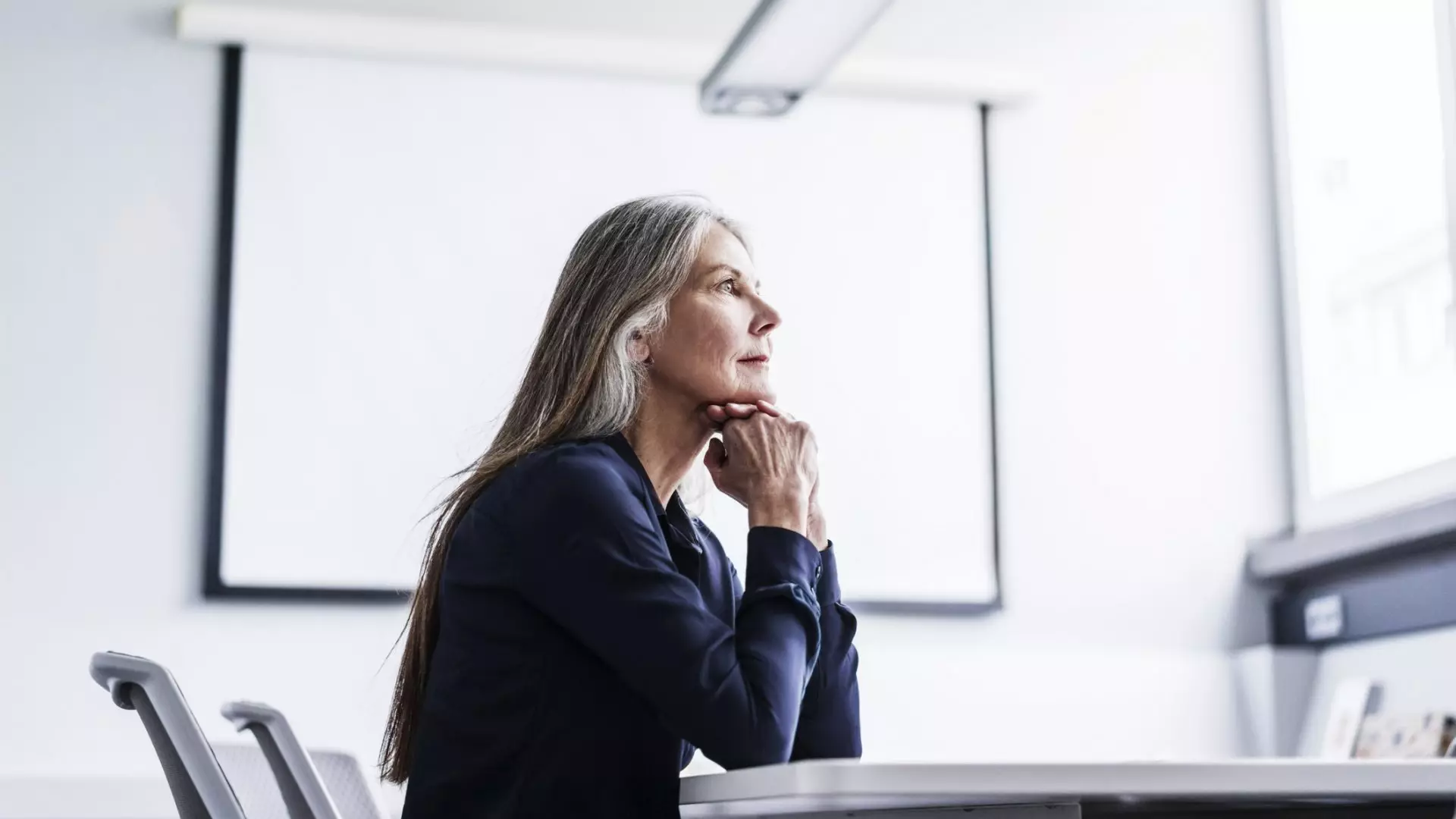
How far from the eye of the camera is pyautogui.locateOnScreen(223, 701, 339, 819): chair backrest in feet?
6.88

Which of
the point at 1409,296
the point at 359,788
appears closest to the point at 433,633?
the point at 359,788

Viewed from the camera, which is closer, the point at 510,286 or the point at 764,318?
the point at 764,318

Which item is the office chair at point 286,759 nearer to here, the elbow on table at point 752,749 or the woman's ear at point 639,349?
the woman's ear at point 639,349

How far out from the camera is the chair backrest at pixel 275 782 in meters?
2.13

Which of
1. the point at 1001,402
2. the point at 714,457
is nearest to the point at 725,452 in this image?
the point at 714,457

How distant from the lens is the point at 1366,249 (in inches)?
145

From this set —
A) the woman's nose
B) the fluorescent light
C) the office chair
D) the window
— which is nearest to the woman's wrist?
the woman's nose

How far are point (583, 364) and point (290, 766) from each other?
796 mm

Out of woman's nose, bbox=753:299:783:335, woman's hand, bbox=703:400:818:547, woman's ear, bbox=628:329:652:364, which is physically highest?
woman's nose, bbox=753:299:783:335

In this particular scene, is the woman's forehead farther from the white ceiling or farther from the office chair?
the white ceiling

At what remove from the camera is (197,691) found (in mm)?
3281

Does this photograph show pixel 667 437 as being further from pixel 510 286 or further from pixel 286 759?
pixel 510 286

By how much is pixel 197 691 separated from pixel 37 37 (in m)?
1.47

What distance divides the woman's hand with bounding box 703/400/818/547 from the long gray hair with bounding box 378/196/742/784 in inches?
4.5
